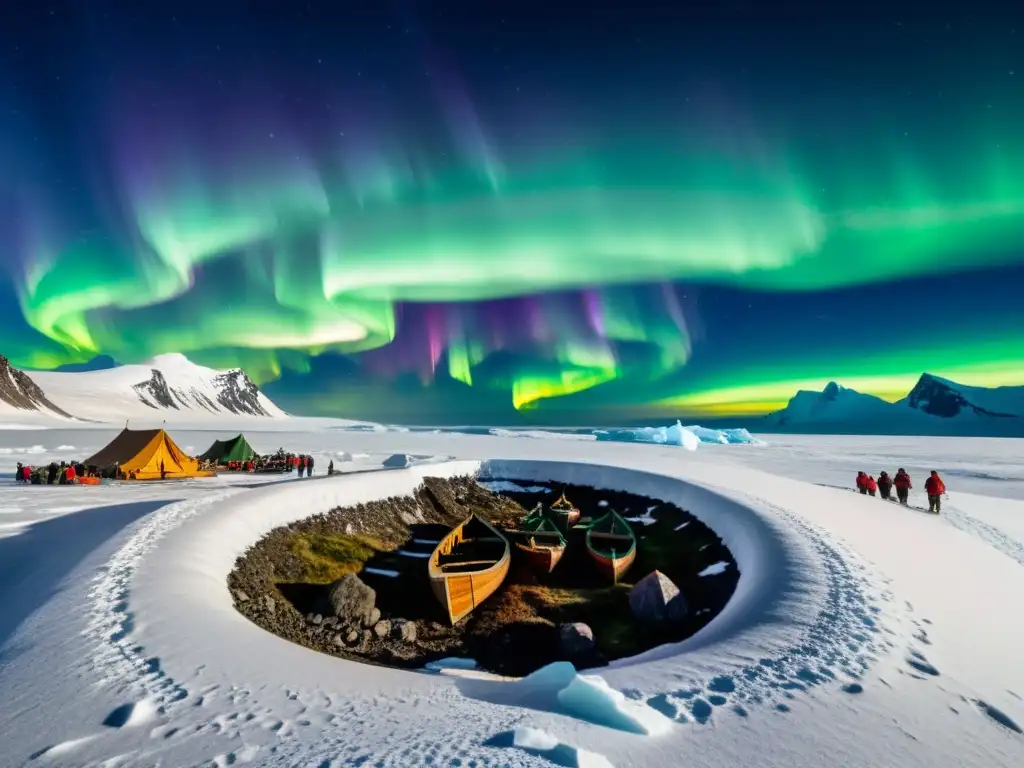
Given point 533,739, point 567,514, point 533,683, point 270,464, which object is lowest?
point 567,514

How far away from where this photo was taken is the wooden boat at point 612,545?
2169cm

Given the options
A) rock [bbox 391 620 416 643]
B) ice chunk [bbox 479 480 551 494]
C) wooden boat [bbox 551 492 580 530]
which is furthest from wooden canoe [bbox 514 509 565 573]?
ice chunk [bbox 479 480 551 494]

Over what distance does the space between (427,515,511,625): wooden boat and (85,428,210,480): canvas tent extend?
19255mm

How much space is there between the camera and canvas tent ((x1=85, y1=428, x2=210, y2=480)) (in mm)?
30250

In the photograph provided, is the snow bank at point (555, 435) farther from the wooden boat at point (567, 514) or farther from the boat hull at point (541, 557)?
the boat hull at point (541, 557)

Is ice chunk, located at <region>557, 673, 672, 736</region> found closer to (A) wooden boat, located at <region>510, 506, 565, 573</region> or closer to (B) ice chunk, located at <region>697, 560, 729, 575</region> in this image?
(B) ice chunk, located at <region>697, 560, 729, 575</region>

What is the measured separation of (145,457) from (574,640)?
Answer: 96.3ft

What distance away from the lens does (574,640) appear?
14.6 m

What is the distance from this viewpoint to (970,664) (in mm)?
7516

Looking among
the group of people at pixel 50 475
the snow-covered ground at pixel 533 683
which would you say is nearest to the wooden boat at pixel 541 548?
the snow-covered ground at pixel 533 683

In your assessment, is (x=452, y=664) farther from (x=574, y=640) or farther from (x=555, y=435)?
(x=555, y=435)

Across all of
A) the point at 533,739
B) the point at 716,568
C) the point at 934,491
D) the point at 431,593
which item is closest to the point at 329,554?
the point at 431,593

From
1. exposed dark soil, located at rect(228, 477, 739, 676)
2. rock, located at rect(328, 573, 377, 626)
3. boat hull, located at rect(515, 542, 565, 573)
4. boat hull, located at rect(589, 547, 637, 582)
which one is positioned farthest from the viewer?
boat hull, located at rect(515, 542, 565, 573)

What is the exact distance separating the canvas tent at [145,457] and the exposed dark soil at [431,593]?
14.4 meters
